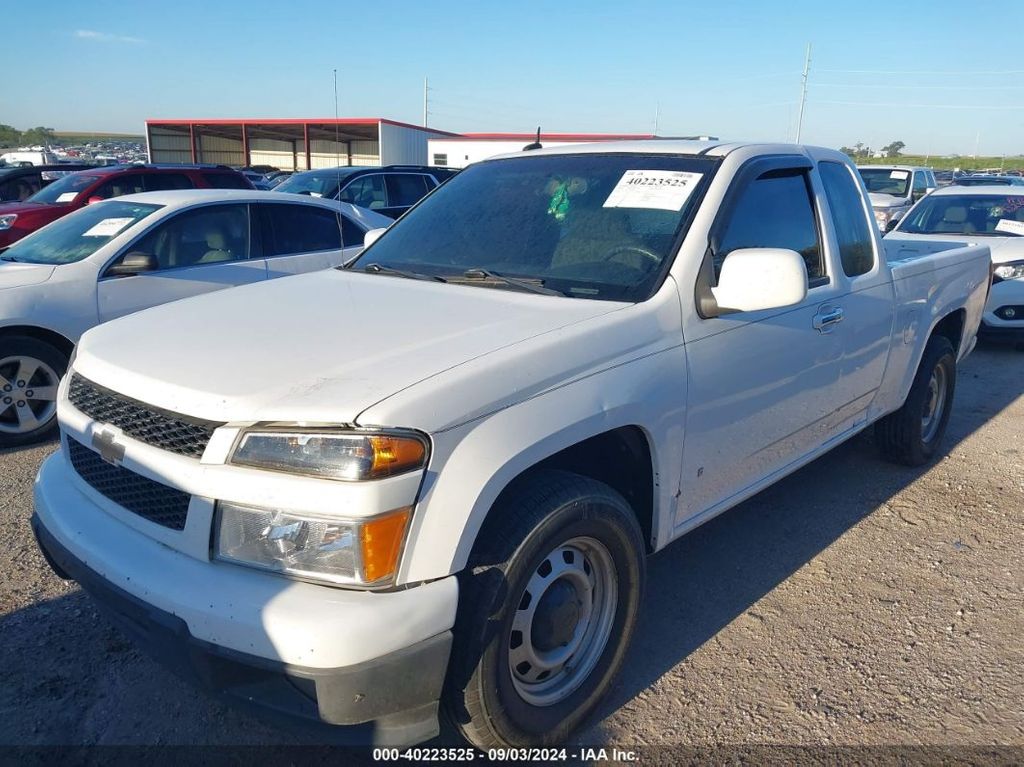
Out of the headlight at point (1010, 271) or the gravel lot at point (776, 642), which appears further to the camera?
the headlight at point (1010, 271)

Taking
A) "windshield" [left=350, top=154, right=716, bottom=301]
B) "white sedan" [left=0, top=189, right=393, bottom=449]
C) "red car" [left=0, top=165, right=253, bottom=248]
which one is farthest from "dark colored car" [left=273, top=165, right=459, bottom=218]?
"windshield" [left=350, top=154, right=716, bottom=301]

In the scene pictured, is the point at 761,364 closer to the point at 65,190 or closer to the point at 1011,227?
the point at 1011,227

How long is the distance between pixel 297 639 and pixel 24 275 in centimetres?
459

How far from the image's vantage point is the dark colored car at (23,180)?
12273 millimetres

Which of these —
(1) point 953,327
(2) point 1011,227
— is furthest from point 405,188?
(1) point 953,327

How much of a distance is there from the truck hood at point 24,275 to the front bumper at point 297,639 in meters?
3.91

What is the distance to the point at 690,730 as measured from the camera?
265cm

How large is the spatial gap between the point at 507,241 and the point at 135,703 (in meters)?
2.17

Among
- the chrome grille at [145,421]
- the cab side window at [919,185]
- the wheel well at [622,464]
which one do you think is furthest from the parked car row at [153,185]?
the cab side window at [919,185]

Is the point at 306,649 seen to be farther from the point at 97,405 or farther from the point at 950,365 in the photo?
the point at 950,365

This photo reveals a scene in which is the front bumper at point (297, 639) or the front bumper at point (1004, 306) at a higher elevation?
the front bumper at point (297, 639)

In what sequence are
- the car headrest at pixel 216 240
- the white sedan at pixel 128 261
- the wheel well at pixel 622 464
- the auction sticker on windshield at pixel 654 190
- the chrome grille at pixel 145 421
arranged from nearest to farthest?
the chrome grille at pixel 145 421
the wheel well at pixel 622 464
the auction sticker on windshield at pixel 654 190
the white sedan at pixel 128 261
the car headrest at pixel 216 240

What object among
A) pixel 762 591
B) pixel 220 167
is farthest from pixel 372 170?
pixel 762 591

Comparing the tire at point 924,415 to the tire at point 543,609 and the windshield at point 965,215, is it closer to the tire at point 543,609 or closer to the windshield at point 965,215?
the tire at point 543,609
